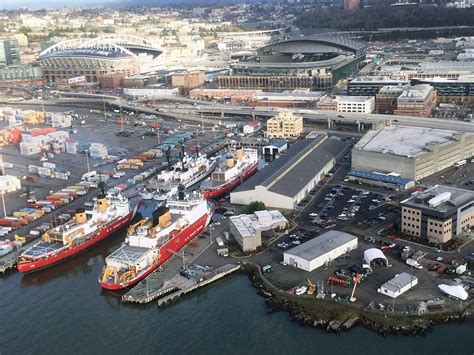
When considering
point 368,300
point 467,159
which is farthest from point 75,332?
point 467,159

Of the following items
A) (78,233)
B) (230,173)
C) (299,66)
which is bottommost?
(78,233)

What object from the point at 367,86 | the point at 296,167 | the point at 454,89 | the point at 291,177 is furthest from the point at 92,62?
the point at 291,177

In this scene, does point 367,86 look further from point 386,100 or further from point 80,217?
point 80,217

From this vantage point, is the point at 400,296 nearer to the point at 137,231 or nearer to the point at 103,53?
the point at 137,231

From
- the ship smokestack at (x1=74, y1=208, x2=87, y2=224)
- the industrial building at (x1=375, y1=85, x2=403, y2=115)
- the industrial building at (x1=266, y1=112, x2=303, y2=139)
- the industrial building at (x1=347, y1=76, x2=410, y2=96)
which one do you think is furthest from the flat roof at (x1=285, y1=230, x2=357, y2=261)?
the industrial building at (x1=347, y1=76, x2=410, y2=96)

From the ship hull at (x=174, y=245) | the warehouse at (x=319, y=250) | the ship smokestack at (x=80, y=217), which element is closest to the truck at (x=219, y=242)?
the ship hull at (x=174, y=245)
